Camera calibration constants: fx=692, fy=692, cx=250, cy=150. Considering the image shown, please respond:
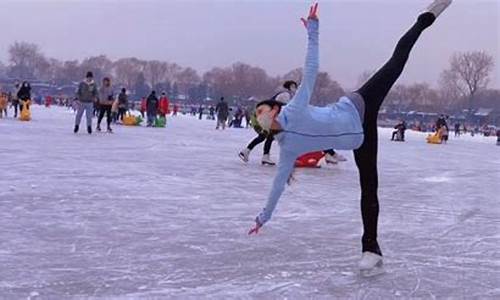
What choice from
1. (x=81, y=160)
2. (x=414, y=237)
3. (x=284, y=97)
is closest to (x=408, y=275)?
(x=414, y=237)

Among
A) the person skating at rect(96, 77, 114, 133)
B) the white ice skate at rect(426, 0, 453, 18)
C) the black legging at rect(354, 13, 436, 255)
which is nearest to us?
the black legging at rect(354, 13, 436, 255)

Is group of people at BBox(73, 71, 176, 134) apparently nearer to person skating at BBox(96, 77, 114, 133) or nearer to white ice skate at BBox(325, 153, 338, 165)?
person skating at BBox(96, 77, 114, 133)

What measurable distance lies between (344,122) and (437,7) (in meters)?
1.11

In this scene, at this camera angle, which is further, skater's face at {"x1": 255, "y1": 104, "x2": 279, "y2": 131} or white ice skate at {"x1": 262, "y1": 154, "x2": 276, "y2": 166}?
white ice skate at {"x1": 262, "y1": 154, "x2": 276, "y2": 166}

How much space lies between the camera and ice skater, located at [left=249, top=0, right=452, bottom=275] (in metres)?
3.65

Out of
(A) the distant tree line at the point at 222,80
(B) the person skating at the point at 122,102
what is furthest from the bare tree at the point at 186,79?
(B) the person skating at the point at 122,102

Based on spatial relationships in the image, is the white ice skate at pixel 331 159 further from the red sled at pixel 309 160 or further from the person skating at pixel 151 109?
the person skating at pixel 151 109

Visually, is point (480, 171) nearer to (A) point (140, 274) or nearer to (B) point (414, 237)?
(B) point (414, 237)

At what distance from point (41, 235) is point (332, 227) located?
7.17ft

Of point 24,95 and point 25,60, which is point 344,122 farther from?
point 25,60

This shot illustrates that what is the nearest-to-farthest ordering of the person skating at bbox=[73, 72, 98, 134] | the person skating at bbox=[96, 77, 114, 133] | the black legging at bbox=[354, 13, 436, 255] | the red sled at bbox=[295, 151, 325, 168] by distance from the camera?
the black legging at bbox=[354, 13, 436, 255] → the red sled at bbox=[295, 151, 325, 168] → the person skating at bbox=[73, 72, 98, 134] → the person skating at bbox=[96, 77, 114, 133]

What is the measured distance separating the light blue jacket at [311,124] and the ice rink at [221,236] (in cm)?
66

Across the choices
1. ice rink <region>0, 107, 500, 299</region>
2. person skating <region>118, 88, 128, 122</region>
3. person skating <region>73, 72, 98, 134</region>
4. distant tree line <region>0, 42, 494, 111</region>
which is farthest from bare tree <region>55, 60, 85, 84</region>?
ice rink <region>0, 107, 500, 299</region>

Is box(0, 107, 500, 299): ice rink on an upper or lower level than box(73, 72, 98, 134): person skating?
lower
